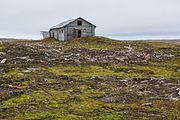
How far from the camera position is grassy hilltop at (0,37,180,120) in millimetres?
17891

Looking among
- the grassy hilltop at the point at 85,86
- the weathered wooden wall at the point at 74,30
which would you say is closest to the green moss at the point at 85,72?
the grassy hilltop at the point at 85,86

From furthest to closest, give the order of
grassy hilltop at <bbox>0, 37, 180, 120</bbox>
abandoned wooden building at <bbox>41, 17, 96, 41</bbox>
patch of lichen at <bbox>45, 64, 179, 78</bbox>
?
abandoned wooden building at <bbox>41, 17, 96, 41</bbox> → patch of lichen at <bbox>45, 64, 179, 78</bbox> → grassy hilltop at <bbox>0, 37, 180, 120</bbox>

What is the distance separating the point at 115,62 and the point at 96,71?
7.22 m

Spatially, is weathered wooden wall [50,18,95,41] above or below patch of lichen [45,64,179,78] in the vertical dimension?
above

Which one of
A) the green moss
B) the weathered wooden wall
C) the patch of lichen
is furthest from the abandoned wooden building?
the green moss

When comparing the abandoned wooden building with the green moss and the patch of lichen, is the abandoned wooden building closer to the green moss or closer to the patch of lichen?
the patch of lichen

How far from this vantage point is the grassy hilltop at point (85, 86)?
58.7 ft

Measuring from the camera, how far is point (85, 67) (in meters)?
35.7

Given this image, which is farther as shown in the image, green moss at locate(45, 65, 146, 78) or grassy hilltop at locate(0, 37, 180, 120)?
green moss at locate(45, 65, 146, 78)

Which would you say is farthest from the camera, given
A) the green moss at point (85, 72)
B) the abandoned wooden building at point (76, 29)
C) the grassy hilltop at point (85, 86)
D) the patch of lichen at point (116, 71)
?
the abandoned wooden building at point (76, 29)

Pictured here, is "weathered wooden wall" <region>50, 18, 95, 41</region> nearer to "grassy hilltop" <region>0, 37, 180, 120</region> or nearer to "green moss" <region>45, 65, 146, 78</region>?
"grassy hilltop" <region>0, 37, 180, 120</region>

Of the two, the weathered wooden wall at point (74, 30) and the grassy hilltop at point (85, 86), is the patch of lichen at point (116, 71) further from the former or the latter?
the weathered wooden wall at point (74, 30)

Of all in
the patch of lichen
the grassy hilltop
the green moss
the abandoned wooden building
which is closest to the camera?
the grassy hilltop

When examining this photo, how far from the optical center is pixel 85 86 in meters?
25.4
